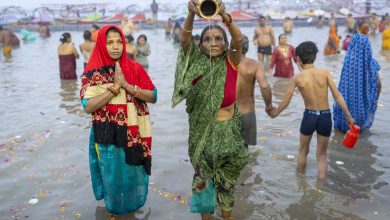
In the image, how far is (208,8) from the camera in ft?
9.32

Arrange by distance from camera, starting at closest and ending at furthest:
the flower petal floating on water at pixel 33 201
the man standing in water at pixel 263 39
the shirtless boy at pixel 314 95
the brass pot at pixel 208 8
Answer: the brass pot at pixel 208 8
the flower petal floating on water at pixel 33 201
the shirtless boy at pixel 314 95
the man standing in water at pixel 263 39

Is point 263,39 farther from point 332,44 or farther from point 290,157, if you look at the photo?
point 290,157

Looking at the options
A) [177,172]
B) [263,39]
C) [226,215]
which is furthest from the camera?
[263,39]

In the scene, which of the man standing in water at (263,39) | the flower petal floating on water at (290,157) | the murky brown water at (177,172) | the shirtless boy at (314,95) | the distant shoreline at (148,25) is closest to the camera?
the murky brown water at (177,172)

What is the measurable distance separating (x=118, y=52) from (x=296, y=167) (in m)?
2.73

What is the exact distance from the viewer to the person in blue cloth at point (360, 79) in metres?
5.72

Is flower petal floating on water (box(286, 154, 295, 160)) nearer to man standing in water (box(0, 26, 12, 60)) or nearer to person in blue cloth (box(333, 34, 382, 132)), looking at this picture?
person in blue cloth (box(333, 34, 382, 132))

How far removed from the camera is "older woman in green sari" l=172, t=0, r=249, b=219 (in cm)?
323

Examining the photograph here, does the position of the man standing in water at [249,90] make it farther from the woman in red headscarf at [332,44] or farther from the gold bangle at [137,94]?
the woman in red headscarf at [332,44]

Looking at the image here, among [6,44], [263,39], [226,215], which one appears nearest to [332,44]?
[263,39]

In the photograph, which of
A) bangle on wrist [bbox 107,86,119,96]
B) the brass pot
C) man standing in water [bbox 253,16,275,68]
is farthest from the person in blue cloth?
man standing in water [bbox 253,16,275,68]

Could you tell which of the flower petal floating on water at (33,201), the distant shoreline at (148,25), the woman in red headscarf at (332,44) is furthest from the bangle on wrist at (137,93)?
the distant shoreline at (148,25)

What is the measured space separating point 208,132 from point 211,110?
0.64 feet

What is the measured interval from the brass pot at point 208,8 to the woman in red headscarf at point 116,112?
856 millimetres
